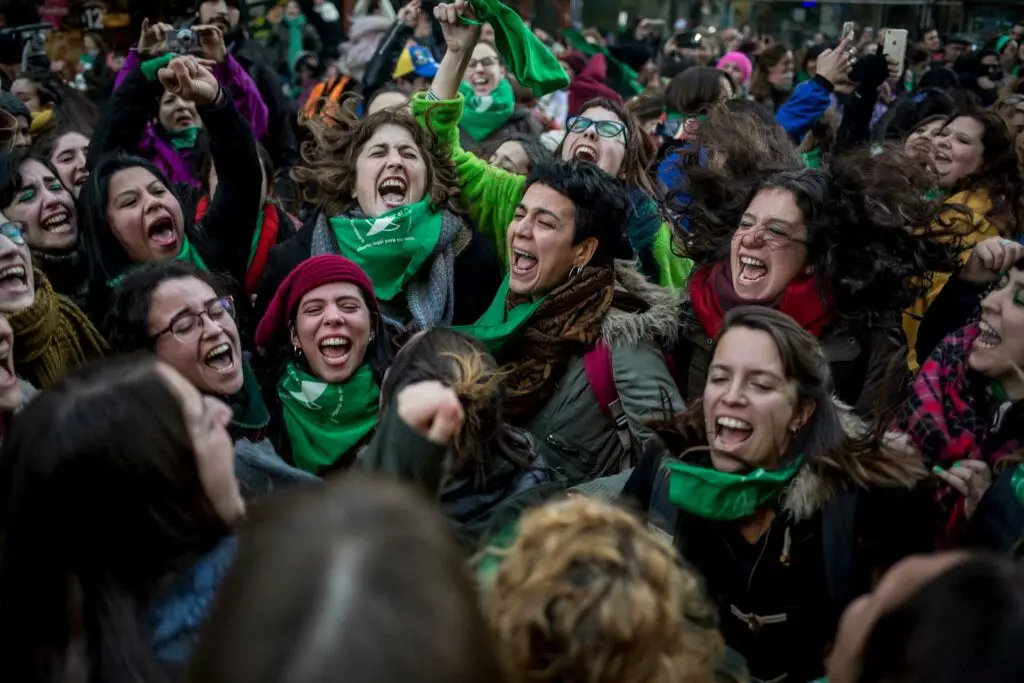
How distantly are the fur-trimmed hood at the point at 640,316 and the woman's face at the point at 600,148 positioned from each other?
122 centimetres

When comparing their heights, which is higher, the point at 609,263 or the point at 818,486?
the point at 609,263

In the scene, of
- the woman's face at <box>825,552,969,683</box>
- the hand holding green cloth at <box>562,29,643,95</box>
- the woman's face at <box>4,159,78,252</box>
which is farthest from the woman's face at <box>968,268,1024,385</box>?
the hand holding green cloth at <box>562,29,643,95</box>

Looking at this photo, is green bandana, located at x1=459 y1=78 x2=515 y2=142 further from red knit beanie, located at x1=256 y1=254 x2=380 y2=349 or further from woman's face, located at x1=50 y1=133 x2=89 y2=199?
red knit beanie, located at x1=256 y1=254 x2=380 y2=349

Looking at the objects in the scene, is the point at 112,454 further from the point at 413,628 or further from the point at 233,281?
the point at 233,281

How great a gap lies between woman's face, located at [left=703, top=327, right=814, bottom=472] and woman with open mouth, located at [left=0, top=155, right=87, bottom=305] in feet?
8.35

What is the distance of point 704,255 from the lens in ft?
12.7

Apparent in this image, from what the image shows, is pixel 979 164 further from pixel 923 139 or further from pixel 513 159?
pixel 513 159

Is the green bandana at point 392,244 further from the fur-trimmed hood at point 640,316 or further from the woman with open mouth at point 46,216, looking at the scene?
the woman with open mouth at point 46,216

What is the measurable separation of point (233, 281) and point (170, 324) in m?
1.04

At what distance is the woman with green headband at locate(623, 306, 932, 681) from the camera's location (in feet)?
7.71

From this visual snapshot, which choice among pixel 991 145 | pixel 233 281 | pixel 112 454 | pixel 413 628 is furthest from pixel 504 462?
pixel 991 145

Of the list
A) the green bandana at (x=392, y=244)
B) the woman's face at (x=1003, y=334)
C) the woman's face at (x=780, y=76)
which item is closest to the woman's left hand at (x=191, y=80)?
the green bandana at (x=392, y=244)

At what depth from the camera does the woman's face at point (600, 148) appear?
4754 millimetres

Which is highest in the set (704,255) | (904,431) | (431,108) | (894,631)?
(431,108)
